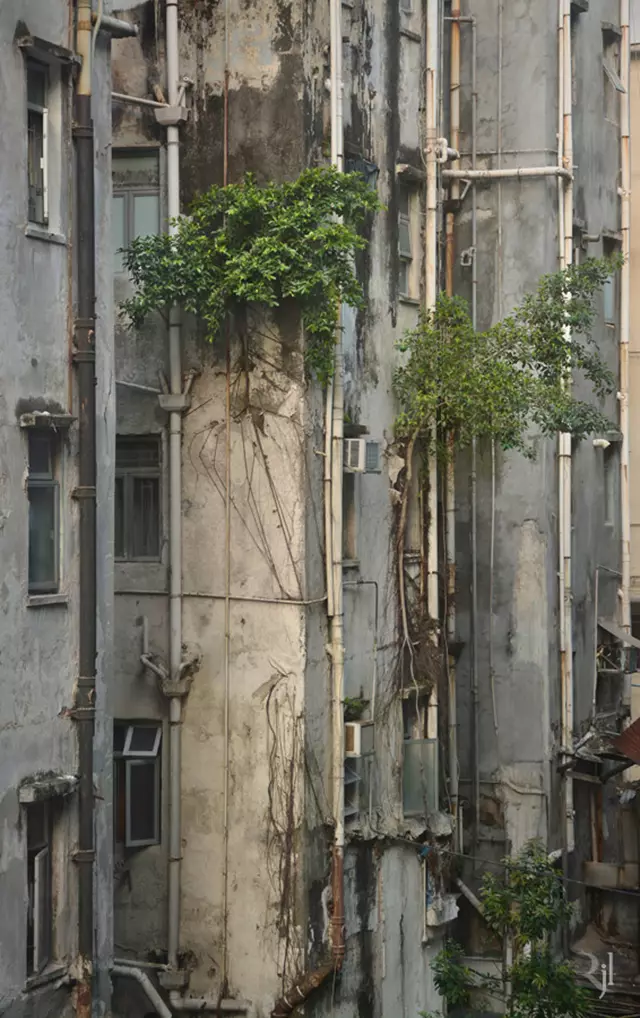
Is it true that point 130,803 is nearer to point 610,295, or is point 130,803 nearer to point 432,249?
point 432,249

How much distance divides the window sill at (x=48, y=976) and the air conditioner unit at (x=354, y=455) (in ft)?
24.7

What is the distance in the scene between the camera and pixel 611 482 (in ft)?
106

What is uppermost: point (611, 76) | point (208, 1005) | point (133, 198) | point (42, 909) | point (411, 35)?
point (611, 76)

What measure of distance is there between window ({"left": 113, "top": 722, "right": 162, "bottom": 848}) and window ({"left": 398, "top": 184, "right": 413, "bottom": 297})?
721 centimetres

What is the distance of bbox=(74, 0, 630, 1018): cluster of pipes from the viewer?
17.7m

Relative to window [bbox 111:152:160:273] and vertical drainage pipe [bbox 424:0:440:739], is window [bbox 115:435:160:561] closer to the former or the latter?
window [bbox 111:152:160:273]

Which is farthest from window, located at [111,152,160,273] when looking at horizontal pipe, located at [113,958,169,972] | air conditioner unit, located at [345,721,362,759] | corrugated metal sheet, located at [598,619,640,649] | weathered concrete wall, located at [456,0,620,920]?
corrugated metal sheet, located at [598,619,640,649]

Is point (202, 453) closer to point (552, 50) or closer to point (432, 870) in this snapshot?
point (432, 870)

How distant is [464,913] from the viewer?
27.5 m

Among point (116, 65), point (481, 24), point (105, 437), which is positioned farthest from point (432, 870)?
point (481, 24)

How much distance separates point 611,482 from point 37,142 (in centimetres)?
1715

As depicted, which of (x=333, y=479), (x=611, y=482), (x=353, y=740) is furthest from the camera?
(x=611, y=482)

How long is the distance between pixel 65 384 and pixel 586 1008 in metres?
9.16

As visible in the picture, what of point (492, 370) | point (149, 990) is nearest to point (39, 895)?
point (149, 990)
